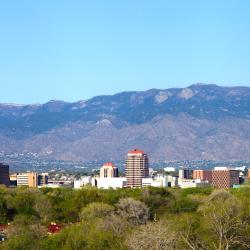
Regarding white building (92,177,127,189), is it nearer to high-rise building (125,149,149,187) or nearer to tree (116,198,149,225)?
high-rise building (125,149,149,187)

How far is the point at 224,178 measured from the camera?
186m

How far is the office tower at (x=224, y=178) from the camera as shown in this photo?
182 metres

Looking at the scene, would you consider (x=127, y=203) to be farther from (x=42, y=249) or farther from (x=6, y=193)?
(x=42, y=249)

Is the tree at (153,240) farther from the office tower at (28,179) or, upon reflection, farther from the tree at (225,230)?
the office tower at (28,179)

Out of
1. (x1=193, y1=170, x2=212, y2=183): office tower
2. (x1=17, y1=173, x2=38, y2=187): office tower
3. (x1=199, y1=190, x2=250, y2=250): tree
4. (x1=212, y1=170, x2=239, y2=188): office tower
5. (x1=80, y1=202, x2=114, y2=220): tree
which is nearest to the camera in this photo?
(x1=199, y1=190, x2=250, y2=250): tree

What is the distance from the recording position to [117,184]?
181 metres

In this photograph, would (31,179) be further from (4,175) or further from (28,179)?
(4,175)

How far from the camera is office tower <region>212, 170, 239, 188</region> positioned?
596 feet

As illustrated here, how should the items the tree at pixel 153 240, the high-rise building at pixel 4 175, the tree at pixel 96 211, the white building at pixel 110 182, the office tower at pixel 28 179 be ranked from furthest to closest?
the office tower at pixel 28 179
the white building at pixel 110 182
the high-rise building at pixel 4 175
the tree at pixel 96 211
the tree at pixel 153 240

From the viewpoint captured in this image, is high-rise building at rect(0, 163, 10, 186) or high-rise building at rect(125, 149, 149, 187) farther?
high-rise building at rect(125, 149, 149, 187)

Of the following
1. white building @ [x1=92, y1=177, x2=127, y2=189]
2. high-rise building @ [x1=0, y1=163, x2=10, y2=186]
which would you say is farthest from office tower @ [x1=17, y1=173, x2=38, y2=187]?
high-rise building @ [x1=0, y1=163, x2=10, y2=186]

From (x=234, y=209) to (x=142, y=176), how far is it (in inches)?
5732

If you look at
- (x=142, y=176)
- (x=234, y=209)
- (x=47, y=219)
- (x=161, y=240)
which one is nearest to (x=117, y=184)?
(x=142, y=176)

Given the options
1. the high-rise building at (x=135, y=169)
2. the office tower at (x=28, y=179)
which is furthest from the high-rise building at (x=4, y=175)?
the high-rise building at (x=135, y=169)
